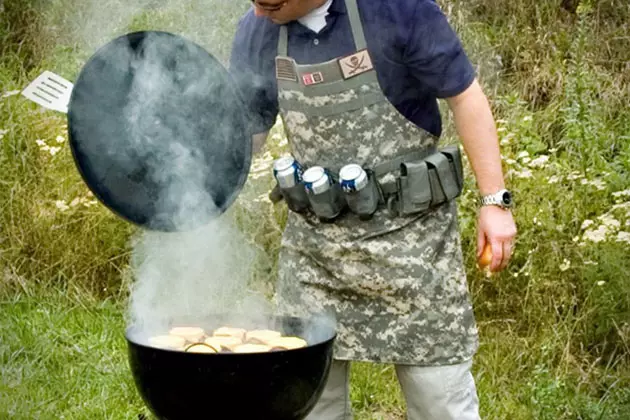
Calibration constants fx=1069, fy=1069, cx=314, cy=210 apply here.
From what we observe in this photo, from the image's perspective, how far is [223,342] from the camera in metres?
2.91

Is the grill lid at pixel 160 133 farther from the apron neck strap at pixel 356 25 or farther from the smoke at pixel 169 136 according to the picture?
the apron neck strap at pixel 356 25

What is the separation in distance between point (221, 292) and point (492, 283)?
119 centimetres

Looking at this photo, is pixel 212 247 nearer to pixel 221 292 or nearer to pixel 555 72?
pixel 221 292

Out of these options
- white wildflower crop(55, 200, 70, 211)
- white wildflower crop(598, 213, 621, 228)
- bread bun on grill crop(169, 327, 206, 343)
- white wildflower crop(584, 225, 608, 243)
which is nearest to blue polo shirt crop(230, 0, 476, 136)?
bread bun on grill crop(169, 327, 206, 343)

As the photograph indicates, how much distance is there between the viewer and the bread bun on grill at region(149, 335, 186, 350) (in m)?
2.86

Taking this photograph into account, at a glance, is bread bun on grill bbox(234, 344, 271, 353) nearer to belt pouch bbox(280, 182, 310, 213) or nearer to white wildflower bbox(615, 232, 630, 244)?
belt pouch bbox(280, 182, 310, 213)

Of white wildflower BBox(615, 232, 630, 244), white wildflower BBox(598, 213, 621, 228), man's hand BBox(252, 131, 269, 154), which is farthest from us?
white wildflower BBox(598, 213, 621, 228)

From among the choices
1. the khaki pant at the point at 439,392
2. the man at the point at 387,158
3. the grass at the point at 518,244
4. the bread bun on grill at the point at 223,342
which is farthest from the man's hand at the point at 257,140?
the grass at the point at 518,244

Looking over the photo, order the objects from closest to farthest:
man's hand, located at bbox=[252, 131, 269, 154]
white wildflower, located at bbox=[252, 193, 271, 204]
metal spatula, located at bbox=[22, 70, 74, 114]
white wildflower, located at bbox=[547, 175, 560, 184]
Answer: metal spatula, located at bbox=[22, 70, 74, 114], man's hand, located at bbox=[252, 131, 269, 154], white wildflower, located at bbox=[547, 175, 560, 184], white wildflower, located at bbox=[252, 193, 271, 204]

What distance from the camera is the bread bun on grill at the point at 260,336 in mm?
2939

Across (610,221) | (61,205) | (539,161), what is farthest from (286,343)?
(61,205)

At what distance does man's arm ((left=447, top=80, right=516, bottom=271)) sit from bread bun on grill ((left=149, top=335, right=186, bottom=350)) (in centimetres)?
89

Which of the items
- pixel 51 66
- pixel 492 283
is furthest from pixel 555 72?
pixel 51 66

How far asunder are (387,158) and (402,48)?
0.33 m
